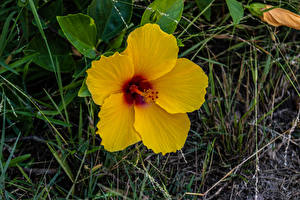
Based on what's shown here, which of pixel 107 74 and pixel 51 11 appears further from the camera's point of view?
pixel 51 11

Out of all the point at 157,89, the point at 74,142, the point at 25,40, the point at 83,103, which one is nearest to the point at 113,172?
the point at 74,142

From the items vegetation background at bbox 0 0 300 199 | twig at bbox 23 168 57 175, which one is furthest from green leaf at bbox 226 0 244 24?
twig at bbox 23 168 57 175

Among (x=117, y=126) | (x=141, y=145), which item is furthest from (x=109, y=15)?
(x=141, y=145)

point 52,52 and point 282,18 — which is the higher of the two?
point 282,18

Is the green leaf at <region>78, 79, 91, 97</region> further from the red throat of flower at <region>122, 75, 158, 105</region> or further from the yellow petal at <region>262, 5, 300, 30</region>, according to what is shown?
the yellow petal at <region>262, 5, 300, 30</region>

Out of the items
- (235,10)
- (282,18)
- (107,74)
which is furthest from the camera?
(282,18)

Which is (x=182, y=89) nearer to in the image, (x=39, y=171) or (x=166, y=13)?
(x=166, y=13)

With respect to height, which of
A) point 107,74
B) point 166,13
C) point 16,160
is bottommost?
point 16,160
